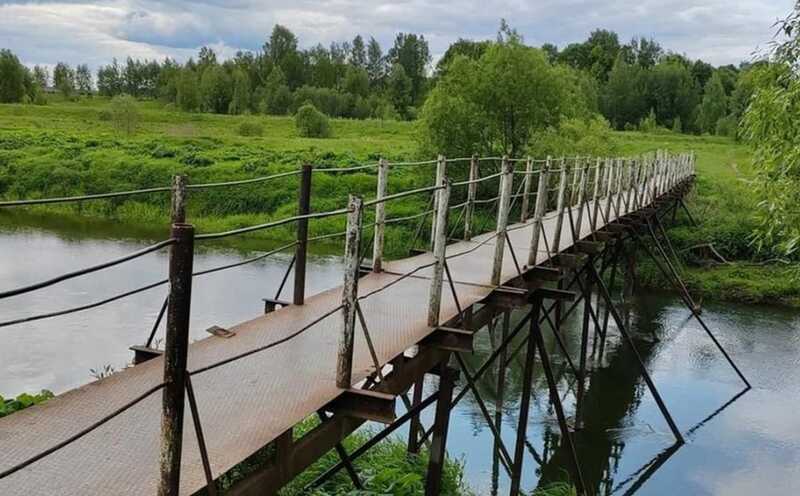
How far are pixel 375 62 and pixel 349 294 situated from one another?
99352 mm

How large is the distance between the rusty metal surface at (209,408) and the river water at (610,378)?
19.1 ft

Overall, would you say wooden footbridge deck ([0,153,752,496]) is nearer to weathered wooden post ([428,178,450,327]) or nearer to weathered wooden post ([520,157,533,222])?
weathered wooden post ([428,178,450,327])

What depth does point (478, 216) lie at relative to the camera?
28.9m

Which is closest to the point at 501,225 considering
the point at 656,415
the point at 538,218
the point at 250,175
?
the point at 538,218

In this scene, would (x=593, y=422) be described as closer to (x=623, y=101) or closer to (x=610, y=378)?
(x=610, y=378)

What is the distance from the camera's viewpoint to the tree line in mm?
72750

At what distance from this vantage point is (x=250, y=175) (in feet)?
118

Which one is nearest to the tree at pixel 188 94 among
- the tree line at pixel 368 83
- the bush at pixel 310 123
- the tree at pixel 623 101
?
the tree line at pixel 368 83

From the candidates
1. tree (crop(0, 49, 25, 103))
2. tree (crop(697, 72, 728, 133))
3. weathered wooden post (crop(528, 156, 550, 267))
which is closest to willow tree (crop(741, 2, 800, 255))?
weathered wooden post (crop(528, 156, 550, 267))

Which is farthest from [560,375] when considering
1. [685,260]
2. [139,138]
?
[139,138]

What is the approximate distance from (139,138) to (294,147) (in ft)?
29.0

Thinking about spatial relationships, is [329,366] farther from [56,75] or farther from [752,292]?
[56,75]

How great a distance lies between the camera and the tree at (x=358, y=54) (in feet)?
331

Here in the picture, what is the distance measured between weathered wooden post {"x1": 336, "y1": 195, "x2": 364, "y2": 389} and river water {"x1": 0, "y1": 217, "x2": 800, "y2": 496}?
6.85 metres
